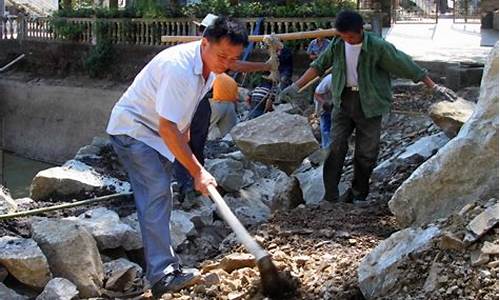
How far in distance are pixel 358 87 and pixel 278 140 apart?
3.85ft

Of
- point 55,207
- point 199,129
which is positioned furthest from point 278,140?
point 55,207

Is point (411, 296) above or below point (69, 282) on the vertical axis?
above

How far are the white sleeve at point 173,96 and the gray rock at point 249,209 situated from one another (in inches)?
106

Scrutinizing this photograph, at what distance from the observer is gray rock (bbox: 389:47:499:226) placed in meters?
4.31

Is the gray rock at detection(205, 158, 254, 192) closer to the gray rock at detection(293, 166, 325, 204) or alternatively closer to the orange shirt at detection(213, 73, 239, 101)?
the gray rock at detection(293, 166, 325, 204)

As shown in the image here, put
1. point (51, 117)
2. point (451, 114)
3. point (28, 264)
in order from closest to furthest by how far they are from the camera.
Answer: point (28, 264), point (451, 114), point (51, 117)

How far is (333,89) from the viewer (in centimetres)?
630

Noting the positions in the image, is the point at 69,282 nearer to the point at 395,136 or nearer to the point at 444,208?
the point at 444,208

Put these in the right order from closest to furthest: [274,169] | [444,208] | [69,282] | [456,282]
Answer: [456,282]
[444,208]
[69,282]
[274,169]

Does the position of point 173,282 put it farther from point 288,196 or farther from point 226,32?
point 288,196

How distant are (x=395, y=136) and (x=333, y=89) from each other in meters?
2.71

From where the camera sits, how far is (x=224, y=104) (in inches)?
382

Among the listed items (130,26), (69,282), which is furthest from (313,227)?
(130,26)

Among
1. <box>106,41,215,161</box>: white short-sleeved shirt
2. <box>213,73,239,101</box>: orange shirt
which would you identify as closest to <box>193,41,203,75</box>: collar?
<box>106,41,215,161</box>: white short-sleeved shirt
